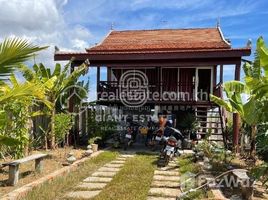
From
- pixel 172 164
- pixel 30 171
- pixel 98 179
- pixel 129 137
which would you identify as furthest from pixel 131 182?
pixel 129 137

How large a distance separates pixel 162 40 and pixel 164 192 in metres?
14.6

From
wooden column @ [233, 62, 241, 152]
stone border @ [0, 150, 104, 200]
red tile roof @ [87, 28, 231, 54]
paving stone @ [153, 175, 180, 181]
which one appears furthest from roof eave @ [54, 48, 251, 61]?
paving stone @ [153, 175, 180, 181]

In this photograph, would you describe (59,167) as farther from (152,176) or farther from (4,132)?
(152,176)

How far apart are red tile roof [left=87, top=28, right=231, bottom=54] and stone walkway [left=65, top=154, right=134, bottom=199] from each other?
8290 millimetres

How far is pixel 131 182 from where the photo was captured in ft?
30.2

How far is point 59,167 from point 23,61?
250 inches

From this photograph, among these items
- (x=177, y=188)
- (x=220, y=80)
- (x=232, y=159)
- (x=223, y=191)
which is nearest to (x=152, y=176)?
(x=177, y=188)

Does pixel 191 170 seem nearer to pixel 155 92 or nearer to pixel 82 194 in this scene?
pixel 82 194

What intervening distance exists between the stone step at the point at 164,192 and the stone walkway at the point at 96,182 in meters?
1.17

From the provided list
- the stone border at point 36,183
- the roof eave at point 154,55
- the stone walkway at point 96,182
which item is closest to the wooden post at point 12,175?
the stone border at point 36,183

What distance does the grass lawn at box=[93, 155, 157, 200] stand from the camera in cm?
789

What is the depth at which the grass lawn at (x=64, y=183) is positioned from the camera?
7.50 meters

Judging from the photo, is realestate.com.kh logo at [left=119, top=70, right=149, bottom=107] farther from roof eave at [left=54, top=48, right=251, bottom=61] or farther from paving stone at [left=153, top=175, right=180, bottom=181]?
paving stone at [left=153, top=175, right=180, bottom=181]

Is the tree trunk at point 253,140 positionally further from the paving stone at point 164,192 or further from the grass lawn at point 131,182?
the paving stone at point 164,192
